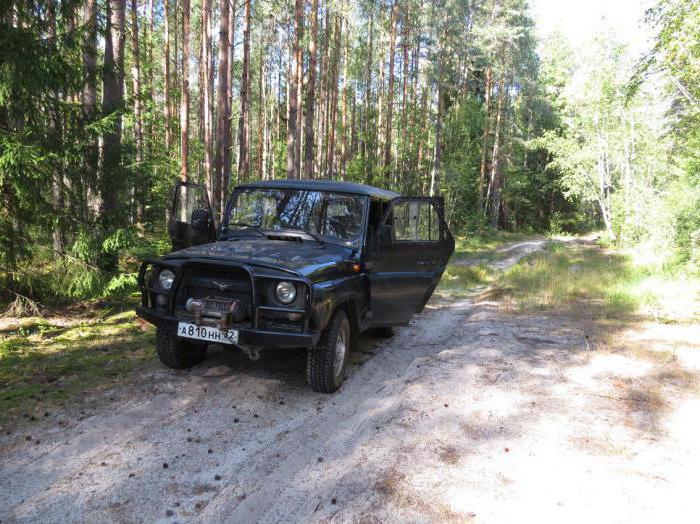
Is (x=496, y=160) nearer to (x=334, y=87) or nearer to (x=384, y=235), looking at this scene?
(x=334, y=87)

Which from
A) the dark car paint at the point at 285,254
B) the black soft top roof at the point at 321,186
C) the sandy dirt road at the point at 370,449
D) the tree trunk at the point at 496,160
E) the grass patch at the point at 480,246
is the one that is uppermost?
the tree trunk at the point at 496,160

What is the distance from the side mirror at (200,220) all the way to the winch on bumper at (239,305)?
1482 mm

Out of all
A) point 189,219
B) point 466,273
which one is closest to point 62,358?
point 189,219

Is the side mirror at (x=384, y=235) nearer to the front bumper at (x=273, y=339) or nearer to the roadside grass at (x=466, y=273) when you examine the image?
the front bumper at (x=273, y=339)

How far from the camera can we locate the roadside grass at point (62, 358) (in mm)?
4410

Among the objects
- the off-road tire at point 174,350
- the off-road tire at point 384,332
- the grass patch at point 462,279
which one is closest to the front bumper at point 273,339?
the off-road tire at point 174,350

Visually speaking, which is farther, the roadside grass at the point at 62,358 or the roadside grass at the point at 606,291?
the roadside grass at the point at 606,291

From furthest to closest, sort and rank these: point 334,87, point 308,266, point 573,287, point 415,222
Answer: point 334,87 < point 573,287 < point 415,222 < point 308,266

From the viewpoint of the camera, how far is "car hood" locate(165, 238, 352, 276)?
14.5 feet

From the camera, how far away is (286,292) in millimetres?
4289

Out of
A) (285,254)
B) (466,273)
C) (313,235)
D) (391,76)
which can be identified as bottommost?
(466,273)

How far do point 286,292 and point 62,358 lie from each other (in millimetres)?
3199

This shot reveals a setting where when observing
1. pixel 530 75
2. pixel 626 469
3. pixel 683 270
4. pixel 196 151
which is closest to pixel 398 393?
pixel 626 469

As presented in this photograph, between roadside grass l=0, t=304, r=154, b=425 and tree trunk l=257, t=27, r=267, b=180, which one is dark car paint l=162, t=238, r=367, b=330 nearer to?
roadside grass l=0, t=304, r=154, b=425
